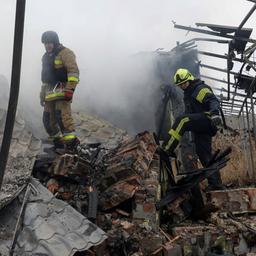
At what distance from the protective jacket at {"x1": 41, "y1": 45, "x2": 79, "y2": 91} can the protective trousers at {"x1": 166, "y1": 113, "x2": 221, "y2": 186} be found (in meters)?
1.53

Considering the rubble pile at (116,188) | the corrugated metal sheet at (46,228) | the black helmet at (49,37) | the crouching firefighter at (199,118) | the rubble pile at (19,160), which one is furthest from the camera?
the black helmet at (49,37)

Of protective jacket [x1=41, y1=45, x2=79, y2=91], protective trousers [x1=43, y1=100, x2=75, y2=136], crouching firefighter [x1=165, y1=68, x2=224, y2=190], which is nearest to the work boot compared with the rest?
protective trousers [x1=43, y1=100, x2=75, y2=136]

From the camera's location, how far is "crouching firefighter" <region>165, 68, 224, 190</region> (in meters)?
5.60

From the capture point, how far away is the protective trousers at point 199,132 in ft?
18.4

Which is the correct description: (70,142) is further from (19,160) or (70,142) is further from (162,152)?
(162,152)

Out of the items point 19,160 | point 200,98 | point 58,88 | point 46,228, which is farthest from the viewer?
point 58,88

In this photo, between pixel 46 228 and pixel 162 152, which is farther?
pixel 162 152

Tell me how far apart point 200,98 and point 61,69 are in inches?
78.7

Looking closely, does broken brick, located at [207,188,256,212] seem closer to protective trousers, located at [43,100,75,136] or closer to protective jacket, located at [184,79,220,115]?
protective jacket, located at [184,79,220,115]

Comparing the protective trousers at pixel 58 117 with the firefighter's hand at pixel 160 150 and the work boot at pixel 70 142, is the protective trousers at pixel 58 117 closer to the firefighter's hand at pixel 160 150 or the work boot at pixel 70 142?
the work boot at pixel 70 142

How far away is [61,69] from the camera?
20.2 ft

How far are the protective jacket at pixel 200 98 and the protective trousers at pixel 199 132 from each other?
0.19 metres

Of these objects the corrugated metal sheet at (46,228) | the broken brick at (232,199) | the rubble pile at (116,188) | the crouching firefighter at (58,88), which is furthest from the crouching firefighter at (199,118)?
the corrugated metal sheet at (46,228)

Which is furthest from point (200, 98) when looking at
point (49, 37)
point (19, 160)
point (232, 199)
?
point (19, 160)
